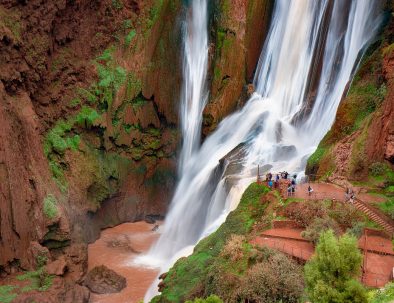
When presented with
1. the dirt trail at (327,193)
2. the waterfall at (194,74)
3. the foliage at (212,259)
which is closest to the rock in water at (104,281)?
the foliage at (212,259)

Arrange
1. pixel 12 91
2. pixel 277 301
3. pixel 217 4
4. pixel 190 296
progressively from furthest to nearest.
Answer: pixel 217 4
pixel 12 91
pixel 190 296
pixel 277 301

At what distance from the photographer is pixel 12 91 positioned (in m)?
27.8

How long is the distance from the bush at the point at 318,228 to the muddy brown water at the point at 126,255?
34.7 feet

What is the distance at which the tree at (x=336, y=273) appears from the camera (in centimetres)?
1130

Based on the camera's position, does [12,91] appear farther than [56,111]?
No

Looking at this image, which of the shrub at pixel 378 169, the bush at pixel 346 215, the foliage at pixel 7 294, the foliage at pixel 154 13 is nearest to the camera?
the bush at pixel 346 215

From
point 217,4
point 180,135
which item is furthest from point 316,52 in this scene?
point 180,135

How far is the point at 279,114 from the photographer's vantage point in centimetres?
3300

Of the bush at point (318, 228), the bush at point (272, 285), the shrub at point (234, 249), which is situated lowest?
the bush at point (272, 285)

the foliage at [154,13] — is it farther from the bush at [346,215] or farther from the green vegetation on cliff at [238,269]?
the bush at [346,215]

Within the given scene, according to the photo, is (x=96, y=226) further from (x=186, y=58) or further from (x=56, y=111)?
(x=186, y=58)

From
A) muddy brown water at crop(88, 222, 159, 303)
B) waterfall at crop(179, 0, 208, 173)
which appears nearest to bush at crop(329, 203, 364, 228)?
muddy brown water at crop(88, 222, 159, 303)

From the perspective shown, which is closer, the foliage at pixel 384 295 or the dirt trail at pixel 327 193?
the foliage at pixel 384 295

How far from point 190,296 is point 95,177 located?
16.0m
